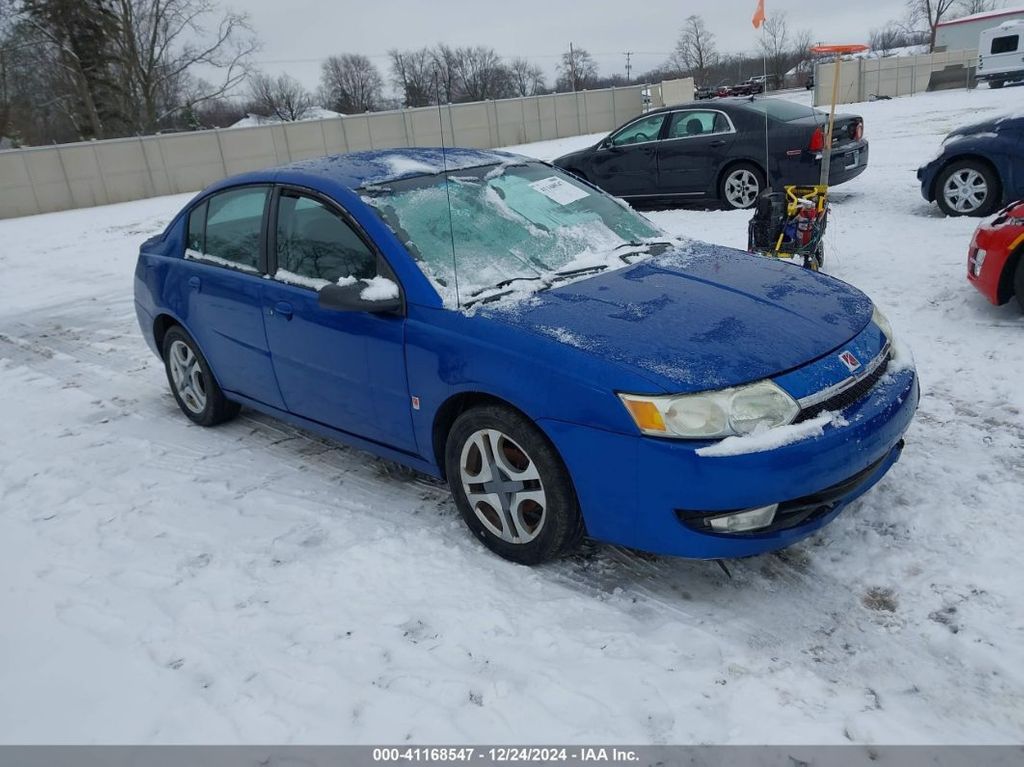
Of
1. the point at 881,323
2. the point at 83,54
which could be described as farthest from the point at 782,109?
the point at 83,54

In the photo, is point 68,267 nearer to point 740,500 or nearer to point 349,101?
point 740,500

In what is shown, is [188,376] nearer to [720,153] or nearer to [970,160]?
[720,153]

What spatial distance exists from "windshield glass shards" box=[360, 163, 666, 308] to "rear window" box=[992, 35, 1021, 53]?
115 feet

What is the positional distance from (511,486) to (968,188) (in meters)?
7.25

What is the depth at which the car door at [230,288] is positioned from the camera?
405 centimetres

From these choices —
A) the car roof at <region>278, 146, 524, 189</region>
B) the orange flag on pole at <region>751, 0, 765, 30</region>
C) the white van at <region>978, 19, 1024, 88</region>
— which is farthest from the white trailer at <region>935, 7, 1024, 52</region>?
the car roof at <region>278, 146, 524, 189</region>

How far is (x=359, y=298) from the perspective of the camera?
320 cm

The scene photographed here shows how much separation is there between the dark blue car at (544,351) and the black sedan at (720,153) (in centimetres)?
595

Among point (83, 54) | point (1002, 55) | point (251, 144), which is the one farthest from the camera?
point (83, 54)

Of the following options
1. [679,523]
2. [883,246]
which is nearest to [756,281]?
[679,523]

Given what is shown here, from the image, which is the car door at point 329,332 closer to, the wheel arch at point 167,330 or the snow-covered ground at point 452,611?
the snow-covered ground at point 452,611

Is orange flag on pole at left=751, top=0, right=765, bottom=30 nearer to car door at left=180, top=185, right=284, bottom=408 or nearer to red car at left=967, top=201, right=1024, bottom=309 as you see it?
red car at left=967, top=201, right=1024, bottom=309

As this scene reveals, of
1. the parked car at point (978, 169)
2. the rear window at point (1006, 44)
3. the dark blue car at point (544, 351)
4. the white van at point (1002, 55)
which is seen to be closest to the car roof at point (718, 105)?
the parked car at point (978, 169)

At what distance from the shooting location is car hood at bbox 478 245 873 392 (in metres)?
2.69
